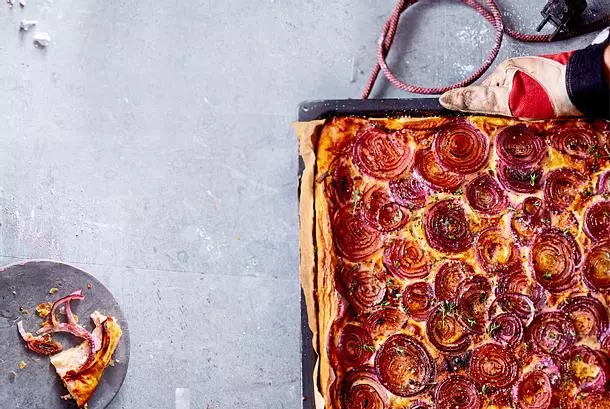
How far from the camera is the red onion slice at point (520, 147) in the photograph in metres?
2.33

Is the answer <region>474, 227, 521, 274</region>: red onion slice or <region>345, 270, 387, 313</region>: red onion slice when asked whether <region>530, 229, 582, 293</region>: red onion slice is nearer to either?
<region>474, 227, 521, 274</region>: red onion slice

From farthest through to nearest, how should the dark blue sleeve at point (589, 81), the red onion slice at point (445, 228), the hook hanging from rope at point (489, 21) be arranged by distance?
1. the hook hanging from rope at point (489, 21)
2. the red onion slice at point (445, 228)
3. the dark blue sleeve at point (589, 81)

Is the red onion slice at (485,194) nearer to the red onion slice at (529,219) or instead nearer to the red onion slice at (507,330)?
the red onion slice at (529,219)

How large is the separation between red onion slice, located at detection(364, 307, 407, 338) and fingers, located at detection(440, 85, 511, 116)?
69 centimetres

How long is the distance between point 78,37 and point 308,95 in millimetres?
979

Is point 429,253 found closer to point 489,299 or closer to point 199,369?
point 489,299

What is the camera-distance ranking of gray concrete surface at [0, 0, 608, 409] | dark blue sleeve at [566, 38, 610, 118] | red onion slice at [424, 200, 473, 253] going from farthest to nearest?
gray concrete surface at [0, 0, 608, 409] < red onion slice at [424, 200, 473, 253] < dark blue sleeve at [566, 38, 610, 118]

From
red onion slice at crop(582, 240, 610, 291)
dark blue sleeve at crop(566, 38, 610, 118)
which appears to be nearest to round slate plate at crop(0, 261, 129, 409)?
red onion slice at crop(582, 240, 610, 291)

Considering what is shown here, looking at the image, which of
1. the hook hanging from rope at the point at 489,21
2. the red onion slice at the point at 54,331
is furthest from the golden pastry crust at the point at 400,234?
the red onion slice at the point at 54,331

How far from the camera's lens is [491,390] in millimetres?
2344

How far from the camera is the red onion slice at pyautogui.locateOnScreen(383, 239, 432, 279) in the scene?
7.82ft

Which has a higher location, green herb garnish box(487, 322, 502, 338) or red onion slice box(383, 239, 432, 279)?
red onion slice box(383, 239, 432, 279)

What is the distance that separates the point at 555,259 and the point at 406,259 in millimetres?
467

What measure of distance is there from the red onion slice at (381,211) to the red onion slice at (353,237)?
0.03m
